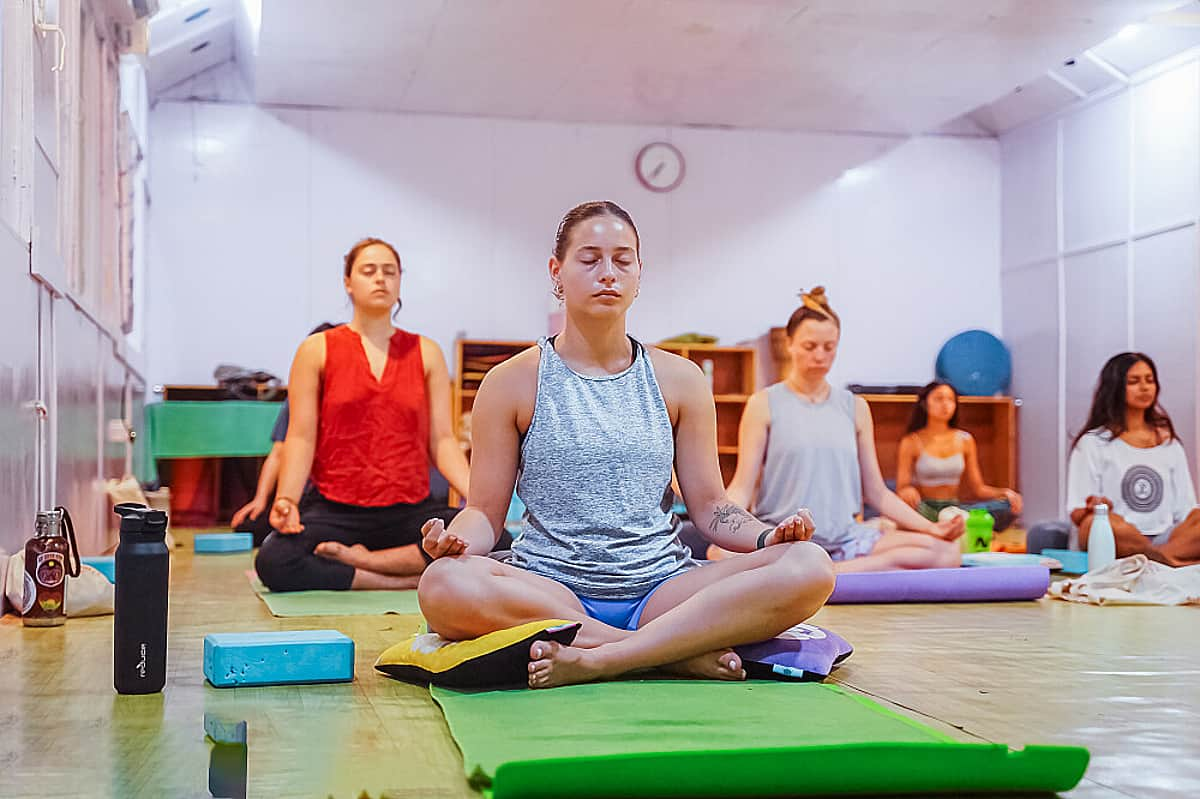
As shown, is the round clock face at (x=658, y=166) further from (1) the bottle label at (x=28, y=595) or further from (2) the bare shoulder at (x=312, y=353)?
(1) the bottle label at (x=28, y=595)

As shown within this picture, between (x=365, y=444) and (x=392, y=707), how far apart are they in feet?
6.84

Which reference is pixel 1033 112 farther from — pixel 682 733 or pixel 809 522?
pixel 682 733

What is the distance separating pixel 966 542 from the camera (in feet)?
17.1

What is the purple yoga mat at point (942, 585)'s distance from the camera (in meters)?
3.94

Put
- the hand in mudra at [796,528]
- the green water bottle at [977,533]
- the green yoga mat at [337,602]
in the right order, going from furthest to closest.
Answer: the green water bottle at [977,533], the green yoga mat at [337,602], the hand in mudra at [796,528]

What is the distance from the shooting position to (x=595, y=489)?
2518 millimetres

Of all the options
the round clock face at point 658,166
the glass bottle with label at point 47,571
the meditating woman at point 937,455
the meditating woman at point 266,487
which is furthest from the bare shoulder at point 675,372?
the round clock face at point 658,166

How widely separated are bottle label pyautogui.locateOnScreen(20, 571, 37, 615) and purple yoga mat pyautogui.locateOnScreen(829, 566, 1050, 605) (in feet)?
7.26

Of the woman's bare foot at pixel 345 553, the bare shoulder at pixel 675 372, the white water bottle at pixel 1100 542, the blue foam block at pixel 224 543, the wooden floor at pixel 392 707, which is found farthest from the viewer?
the blue foam block at pixel 224 543

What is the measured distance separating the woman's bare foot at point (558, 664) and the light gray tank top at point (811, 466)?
204cm

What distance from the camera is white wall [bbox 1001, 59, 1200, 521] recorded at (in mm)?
7488

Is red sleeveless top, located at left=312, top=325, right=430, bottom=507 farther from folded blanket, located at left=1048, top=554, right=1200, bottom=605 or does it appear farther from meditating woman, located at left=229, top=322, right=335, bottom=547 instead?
folded blanket, located at left=1048, top=554, right=1200, bottom=605

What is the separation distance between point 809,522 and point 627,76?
18.6ft

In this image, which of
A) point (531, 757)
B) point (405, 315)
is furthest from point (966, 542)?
point (405, 315)
